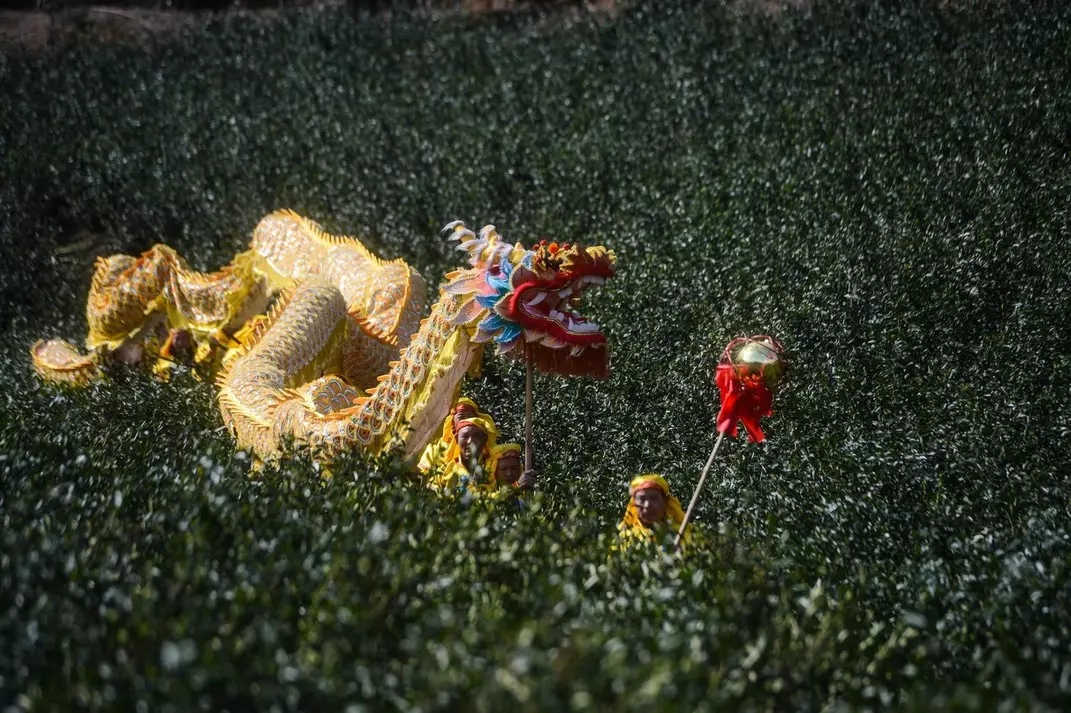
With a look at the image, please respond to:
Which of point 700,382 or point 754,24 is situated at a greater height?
point 754,24

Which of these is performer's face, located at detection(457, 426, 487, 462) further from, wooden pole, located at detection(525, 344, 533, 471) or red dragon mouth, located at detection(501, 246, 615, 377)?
red dragon mouth, located at detection(501, 246, 615, 377)

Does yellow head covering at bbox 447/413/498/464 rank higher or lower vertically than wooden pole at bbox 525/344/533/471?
lower

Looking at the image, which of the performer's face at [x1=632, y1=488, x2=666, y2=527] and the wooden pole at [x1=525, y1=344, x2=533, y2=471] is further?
the wooden pole at [x1=525, y1=344, x2=533, y2=471]

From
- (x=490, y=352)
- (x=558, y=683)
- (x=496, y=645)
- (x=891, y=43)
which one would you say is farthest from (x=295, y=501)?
(x=891, y=43)

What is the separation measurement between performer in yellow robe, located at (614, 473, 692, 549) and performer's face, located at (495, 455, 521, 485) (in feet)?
2.40

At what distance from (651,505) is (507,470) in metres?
0.95

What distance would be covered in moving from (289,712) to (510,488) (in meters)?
2.31

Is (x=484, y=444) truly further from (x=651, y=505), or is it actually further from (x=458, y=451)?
(x=651, y=505)

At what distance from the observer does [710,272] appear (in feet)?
26.0

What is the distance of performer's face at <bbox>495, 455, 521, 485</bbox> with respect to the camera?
5367 mm

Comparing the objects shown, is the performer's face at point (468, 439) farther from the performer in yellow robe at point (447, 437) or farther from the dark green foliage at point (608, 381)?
the dark green foliage at point (608, 381)

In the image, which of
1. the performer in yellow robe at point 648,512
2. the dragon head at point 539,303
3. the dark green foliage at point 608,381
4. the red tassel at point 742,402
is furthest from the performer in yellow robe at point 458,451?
the red tassel at point 742,402

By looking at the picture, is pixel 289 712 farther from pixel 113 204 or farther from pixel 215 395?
pixel 113 204

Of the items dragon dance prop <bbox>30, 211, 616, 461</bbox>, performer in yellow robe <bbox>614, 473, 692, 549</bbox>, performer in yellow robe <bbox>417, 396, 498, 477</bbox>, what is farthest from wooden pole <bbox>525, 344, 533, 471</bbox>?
performer in yellow robe <bbox>614, 473, 692, 549</bbox>
